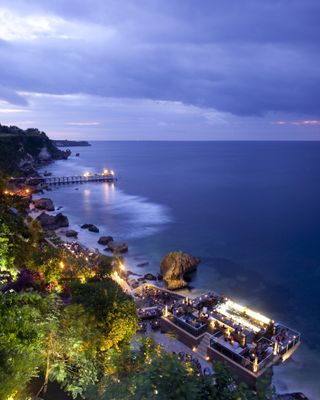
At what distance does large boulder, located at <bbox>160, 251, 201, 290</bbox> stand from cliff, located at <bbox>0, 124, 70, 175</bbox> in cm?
5971

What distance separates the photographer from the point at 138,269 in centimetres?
3262

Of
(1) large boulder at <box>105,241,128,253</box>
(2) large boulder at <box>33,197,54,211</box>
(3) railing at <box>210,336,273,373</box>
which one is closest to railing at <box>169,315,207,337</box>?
(3) railing at <box>210,336,273,373</box>

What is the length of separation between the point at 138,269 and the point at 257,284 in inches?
468

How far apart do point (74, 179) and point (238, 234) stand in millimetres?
61459

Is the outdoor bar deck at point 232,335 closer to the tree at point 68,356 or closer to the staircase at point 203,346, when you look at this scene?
the staircase at point 203,346

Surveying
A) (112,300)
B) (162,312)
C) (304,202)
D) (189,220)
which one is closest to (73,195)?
(189,220)

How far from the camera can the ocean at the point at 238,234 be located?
26203 mm

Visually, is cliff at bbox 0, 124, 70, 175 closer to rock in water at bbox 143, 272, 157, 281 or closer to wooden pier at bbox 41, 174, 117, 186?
wooden pier at bbox 41, 174, 117, 186

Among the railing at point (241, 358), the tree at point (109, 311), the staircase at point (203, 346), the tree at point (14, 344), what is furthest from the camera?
the staircase at point (203, 346)

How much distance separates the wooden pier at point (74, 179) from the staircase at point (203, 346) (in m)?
75.1

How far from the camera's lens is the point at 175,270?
95.5 ft

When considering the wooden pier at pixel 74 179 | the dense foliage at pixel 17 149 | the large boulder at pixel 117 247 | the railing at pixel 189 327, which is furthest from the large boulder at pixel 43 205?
the railing at pixel 189 327

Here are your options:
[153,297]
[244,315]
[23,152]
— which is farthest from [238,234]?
[23,152]

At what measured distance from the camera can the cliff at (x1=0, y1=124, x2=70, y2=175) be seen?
294 ft
